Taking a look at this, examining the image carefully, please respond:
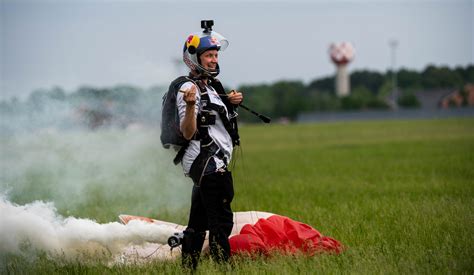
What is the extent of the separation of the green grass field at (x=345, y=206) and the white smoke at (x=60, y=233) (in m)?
0.20

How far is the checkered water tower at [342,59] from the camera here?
398 ft

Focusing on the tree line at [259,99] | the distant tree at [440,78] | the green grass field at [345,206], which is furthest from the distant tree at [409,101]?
the green grass field at [345,206]

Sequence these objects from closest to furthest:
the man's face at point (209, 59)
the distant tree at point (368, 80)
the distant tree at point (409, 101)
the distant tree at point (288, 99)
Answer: the man's face at point (209, 59)
the distant tree at point (409, 101)
the distant tree at point (288, 99)
the distant tree at point (368, 80)

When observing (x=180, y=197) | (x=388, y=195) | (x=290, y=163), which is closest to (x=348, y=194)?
(x=388, y=195)

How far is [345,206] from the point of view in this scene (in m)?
10.6

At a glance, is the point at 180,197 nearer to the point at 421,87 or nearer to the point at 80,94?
the point at 80,94

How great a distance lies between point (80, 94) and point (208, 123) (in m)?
5.75

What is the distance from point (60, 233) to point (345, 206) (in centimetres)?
463

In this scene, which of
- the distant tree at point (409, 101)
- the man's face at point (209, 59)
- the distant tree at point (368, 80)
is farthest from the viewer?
the distant tree at point (368, 80)

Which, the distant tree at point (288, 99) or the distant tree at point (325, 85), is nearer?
the distant tree at point (288, 99)

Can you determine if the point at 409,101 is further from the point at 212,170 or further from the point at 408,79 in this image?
the point at 212,170

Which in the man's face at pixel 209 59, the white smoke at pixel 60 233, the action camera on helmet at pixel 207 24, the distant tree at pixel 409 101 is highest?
the action camera on helmet at pixel 207 24

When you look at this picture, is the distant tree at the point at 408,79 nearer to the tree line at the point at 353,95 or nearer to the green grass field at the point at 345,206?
the tree line at the point at 353,95

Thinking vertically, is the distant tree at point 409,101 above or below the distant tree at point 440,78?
below
